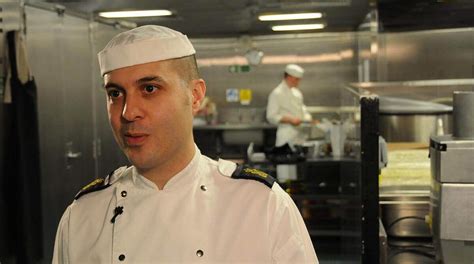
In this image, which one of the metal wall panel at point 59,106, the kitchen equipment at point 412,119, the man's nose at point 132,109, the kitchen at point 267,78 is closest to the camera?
the man's nose at point 132,109

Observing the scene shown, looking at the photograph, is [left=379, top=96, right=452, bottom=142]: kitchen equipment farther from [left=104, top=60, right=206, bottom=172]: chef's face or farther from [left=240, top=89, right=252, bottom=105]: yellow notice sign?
[left=240, top=89, right=252, bottom=105]: yellow notice sign

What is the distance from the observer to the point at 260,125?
6941 mm

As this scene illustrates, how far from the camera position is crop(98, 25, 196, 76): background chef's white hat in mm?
1278

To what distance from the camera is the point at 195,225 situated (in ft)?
4.56

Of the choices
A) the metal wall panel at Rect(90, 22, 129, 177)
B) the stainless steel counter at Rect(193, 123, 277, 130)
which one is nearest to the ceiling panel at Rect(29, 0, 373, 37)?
the metal wall panel at Rect(90, 22, 129, 177)

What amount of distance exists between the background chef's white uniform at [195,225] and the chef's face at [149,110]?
0.43 feet

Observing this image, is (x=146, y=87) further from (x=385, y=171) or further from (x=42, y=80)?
(x=42, y=80)

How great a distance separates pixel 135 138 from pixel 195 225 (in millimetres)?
258

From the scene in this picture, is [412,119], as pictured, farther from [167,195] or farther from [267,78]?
[267,78]

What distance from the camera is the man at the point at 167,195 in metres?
1.27

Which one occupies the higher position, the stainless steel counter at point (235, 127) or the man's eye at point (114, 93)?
the man's eye at point (114, 93)

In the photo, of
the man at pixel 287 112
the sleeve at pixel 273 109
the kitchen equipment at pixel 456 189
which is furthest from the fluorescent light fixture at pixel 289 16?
the kitchen equipment at pixel 456 189

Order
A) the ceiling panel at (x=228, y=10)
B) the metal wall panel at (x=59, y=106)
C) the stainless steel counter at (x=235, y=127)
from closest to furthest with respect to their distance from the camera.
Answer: the metal wall panel at (x=59, y=106), the ceiling panel at (x=228, y=10), the stainless steel counter at (x=235, y=127)

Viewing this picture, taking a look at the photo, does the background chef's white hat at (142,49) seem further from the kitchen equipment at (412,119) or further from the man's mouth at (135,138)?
the kitchen equipment at (412,119)
